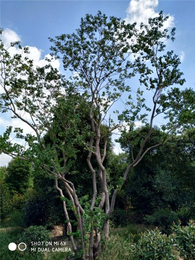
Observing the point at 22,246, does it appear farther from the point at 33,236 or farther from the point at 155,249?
the point at 155,249

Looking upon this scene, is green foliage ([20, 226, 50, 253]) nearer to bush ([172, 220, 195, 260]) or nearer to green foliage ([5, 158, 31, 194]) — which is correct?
bush ([172, 220, 195, 260])

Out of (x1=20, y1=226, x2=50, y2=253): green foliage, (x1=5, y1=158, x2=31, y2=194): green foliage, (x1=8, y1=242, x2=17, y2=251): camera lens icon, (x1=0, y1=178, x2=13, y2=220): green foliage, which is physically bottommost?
(x1=8, y1=242, x2=17, y2=251): camera lens icon

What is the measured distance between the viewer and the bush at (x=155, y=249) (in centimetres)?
414

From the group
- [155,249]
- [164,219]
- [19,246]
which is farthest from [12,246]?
[164,219]

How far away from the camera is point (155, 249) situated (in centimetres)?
417

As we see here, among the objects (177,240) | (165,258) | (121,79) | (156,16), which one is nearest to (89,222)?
(165,258)

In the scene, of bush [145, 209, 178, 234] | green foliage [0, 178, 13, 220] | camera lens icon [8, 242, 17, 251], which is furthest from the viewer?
green foliage [0, 178, 13, 220]

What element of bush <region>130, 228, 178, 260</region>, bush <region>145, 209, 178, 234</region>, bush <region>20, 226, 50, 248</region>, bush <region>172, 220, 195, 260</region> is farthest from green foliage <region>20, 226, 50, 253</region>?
bush <region>145, 209, 178, 234</region>

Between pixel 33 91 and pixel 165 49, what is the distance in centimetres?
401

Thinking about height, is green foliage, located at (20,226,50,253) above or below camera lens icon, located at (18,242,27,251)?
above

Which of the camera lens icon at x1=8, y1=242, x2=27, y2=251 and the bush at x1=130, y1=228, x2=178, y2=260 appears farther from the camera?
the camera lens icon at x1=8, y1=242, x2=27, y2=251

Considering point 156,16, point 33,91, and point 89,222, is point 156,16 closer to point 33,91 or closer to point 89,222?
point 33,91

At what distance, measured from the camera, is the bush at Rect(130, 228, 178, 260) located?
4145 mm

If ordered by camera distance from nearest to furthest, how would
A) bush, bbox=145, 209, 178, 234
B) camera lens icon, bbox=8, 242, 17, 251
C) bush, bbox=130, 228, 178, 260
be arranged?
bush, bbox=130, 228, 178, 260
camera lens icon, bbox=8, 242, 17, 251
bush, bbox=145, 209, 178, 234
